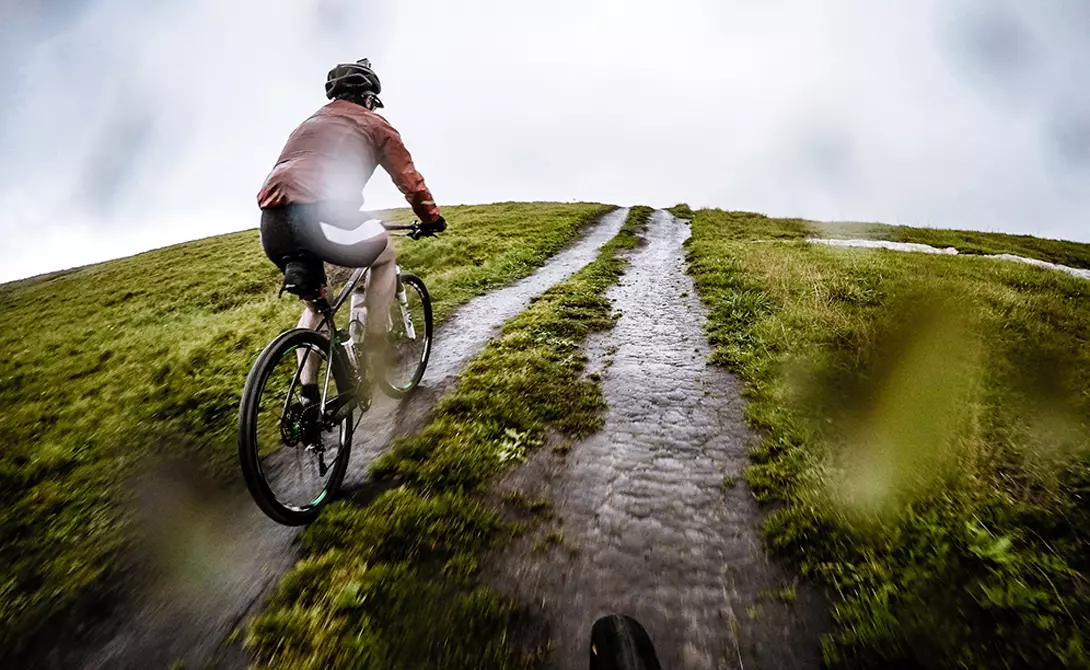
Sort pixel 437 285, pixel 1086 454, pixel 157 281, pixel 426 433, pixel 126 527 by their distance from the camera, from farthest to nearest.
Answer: pixel 157 281, pixel 437 285, pixel 426 433, pixel 126 527, pixel 1086 454

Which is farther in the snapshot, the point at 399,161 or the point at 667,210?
the point at 667,210

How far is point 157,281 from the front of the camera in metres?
22.1

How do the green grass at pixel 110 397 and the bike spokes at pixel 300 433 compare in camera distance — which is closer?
the green grass at pixel 110 397

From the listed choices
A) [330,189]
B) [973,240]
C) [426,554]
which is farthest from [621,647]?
[973,240]

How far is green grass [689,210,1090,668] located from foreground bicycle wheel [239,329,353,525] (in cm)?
378

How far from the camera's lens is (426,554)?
333 centimetres

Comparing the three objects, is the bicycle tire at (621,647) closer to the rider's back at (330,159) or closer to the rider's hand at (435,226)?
the rider's back at (330,159)

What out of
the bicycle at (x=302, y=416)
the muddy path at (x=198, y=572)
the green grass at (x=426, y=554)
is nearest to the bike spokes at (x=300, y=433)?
the bicycle at (x=302, y=416)

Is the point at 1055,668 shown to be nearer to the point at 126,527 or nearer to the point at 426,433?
the point at 426,433

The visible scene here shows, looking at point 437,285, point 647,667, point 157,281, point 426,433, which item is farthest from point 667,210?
point 647,667

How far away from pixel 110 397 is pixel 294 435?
576cm

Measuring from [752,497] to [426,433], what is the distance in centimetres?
333

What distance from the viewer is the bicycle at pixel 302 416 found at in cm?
331

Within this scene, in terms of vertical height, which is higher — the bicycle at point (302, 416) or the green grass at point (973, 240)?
the bicycle at point (302, 416)
